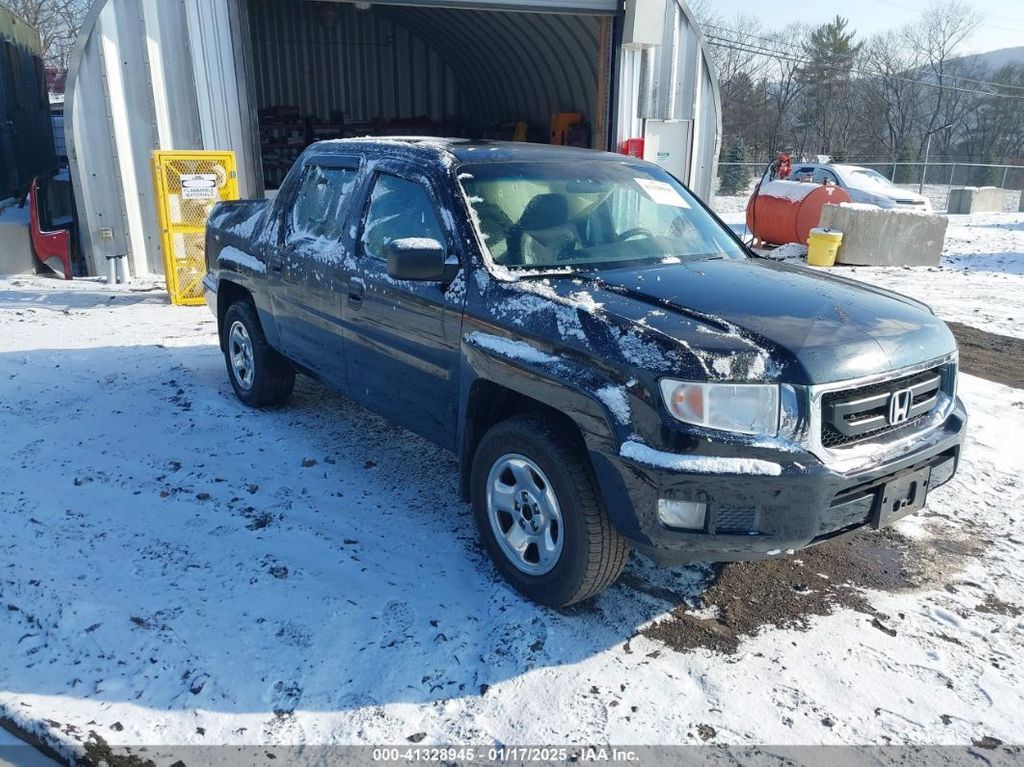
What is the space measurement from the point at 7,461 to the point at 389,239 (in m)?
2.82

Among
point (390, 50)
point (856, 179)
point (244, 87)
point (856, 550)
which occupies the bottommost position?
point (856, 550)

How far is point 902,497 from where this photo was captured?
309 cm

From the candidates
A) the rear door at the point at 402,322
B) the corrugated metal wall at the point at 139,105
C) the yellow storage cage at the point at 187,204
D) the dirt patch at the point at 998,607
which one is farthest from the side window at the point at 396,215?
the corrugated metal wall at the point at 139,105

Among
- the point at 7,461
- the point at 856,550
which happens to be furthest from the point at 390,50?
the point at 856,550

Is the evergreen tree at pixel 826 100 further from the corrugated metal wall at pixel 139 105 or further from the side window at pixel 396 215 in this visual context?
the side window at pixel 396 215

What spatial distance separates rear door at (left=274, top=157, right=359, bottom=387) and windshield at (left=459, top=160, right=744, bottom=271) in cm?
95

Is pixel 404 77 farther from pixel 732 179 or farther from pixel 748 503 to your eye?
pixel 748 503

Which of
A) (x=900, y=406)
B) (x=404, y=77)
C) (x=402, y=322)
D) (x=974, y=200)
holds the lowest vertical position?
(x=974, y=200)

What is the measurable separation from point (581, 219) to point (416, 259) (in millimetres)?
981

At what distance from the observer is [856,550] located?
3.99 meters

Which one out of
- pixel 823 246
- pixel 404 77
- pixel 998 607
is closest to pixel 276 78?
pixel 404 77

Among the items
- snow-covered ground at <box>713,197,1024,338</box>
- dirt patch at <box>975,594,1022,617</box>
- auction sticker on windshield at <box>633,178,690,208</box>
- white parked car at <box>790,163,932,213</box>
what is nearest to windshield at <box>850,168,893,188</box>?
white parked car at <box>790,163,932,213</box>

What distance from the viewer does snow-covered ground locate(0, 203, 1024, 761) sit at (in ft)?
9.16

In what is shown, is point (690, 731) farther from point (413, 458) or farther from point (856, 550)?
point (413, 458)
